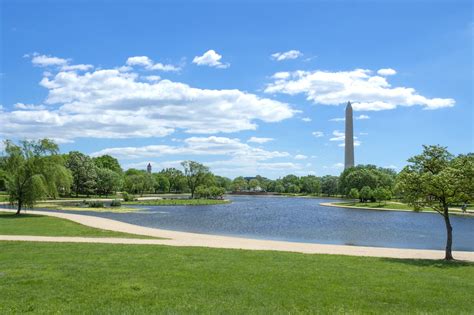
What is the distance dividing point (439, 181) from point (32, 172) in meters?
36.1

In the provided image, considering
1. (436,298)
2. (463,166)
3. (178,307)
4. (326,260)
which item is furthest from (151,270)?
(463,166)

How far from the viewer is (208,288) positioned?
11.5 m

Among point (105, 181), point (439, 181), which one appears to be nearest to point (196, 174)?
point (105, 181)

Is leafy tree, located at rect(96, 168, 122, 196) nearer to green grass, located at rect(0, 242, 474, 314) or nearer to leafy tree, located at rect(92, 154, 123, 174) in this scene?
leafy tree, located at rect(92, 154, 123, 174)

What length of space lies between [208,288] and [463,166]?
14071 mm

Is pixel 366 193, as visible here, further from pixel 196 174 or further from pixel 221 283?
pixel 221 283

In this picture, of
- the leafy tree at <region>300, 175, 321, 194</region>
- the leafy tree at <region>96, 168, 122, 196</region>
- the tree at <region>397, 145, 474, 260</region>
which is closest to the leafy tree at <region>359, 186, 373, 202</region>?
the leafy tree at <region>96, 168, 122, 196</region>

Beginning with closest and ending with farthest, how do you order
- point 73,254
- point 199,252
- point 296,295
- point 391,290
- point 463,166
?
point 296,295 < point 391,290 < point 73,254 < point 199,252 < point 463,166

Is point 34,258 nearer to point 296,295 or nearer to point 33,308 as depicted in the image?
point 33,308

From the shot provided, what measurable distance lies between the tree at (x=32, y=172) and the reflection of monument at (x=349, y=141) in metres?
92.3

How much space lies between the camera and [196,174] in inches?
4626

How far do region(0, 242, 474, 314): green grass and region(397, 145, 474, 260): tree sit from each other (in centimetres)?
337

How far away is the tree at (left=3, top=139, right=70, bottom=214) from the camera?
40.2 m

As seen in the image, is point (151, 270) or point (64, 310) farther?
point (151, 270)
